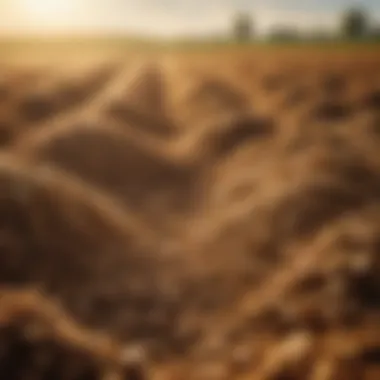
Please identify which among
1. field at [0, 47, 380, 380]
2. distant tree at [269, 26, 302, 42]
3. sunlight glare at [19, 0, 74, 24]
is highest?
sunlight glare at [19, 0, 74, 24]

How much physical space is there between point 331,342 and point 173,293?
0.83 feet

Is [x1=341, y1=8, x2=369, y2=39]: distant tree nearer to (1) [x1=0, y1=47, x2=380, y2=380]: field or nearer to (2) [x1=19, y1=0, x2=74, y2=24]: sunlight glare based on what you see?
(1) [x1=0, y1=47, x2=380, y2=380]: field

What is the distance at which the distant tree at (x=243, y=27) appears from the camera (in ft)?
3.89

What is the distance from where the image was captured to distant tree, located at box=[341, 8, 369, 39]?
1.18 m

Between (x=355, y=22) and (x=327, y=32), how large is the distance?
0.17 feet

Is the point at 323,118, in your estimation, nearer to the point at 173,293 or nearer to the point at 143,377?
the point at 173,293

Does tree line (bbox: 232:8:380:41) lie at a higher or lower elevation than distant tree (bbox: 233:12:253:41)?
lower

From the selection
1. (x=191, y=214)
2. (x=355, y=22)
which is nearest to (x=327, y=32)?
(x=355, y=22)

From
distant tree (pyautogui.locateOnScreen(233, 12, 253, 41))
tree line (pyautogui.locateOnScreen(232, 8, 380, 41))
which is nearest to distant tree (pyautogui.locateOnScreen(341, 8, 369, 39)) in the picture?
tree line (pyautogui.locateOnScreen(232, 8, 380, 41))

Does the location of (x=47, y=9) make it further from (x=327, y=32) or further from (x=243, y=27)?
(x=327, y=32)

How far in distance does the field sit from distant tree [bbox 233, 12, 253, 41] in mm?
24

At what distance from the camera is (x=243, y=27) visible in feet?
3.92

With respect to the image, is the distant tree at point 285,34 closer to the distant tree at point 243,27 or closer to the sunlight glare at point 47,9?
Answer: the distant tree at point 243,27

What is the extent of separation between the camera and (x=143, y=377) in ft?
3.32
